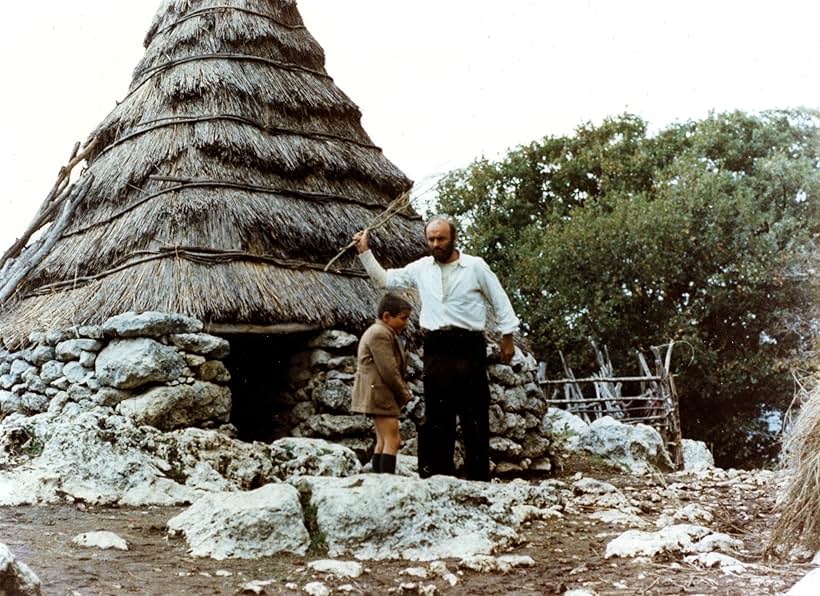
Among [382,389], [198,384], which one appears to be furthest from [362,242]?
[198,384]

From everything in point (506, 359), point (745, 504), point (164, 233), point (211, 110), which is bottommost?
point (745, 504)

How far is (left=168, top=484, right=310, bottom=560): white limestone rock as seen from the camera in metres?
3.54

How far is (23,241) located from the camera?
7.61m

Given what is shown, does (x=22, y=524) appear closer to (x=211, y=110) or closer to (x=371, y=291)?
(x=371, y=291)

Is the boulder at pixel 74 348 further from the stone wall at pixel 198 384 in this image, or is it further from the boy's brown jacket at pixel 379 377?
the boy's brown jacket at pixel 379 377

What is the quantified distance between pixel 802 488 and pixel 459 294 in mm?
2097

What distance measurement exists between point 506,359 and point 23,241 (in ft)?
17.2

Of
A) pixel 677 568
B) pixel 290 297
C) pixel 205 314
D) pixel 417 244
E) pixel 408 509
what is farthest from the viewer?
pixel 417 244

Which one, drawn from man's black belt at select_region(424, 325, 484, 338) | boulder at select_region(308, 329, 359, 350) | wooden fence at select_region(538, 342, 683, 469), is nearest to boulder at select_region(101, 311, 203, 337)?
boulder at select_region(308, 329, 359, 350)

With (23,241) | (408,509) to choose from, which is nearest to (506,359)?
(408,509)

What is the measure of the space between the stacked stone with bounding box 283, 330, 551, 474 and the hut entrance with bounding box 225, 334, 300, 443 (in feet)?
0.49

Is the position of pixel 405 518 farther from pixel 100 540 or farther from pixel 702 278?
pixel 702 278

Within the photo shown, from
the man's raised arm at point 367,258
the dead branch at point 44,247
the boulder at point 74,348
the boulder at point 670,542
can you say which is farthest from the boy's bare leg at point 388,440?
the dead branch at point 44,247

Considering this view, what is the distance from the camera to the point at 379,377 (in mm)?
4746
